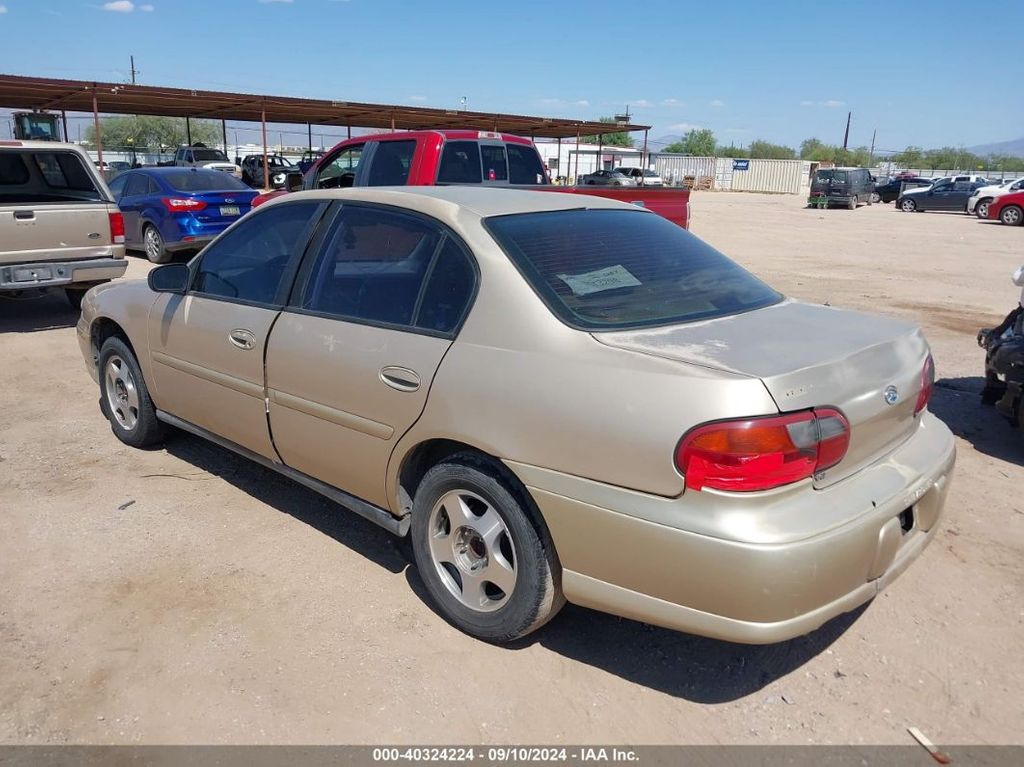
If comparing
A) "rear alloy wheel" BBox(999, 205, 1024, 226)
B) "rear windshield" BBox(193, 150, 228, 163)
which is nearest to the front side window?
"rear windshield" BBox(193, 150, 228, 163)

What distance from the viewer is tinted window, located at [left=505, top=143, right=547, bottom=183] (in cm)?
975

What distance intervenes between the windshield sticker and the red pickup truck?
16.0ft

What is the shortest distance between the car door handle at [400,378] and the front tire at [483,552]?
1.08ft

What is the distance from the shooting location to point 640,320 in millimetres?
3002

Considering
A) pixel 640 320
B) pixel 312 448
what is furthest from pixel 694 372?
pixel 312 448

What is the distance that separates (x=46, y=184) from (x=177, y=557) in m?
7.84

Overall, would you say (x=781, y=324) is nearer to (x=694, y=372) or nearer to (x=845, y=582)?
(x=694, y=372)

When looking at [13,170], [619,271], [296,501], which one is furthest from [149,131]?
[619,271]

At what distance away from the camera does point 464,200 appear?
347cm

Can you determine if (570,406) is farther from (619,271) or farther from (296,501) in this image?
(296,501)

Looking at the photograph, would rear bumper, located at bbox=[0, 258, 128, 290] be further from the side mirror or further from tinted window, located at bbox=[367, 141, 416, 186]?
the side mirror

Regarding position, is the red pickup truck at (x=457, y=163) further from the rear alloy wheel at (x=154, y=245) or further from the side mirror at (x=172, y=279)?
the side mirror at (x=172, y=279)

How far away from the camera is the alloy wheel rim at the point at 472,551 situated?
2.98 metres

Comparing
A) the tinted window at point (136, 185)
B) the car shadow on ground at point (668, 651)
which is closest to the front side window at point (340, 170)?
the tinted window at point (136, 185)
